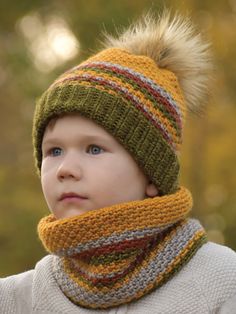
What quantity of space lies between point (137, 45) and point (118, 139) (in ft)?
1.61

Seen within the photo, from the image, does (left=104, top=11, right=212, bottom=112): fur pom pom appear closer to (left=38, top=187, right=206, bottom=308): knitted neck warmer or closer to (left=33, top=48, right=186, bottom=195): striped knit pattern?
(left=33, top=48, right=186, bottom=195): striped knit pattern

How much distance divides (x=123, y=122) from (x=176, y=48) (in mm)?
478

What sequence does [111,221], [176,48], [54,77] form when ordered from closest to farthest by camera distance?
[111,221]
[176,48]
[54,77]

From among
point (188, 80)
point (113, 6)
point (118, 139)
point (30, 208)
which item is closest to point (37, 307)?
point (118, 139)

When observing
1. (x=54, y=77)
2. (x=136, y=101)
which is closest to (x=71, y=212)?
(x=136, y=101)

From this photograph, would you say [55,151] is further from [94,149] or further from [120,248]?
[120,248]

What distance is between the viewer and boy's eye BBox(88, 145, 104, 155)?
284 centimetres

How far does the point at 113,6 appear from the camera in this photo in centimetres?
859

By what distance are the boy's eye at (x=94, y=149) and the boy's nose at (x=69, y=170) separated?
67 millimetres

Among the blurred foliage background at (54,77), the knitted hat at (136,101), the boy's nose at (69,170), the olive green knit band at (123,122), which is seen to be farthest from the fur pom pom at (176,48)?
the blurred foliage background at (54,77)

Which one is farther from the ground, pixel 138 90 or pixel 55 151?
pixel 138 90

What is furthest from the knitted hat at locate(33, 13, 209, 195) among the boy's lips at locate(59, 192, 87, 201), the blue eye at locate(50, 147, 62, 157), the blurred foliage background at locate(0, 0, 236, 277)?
the blurred foliage background at locate(0, 0, 236, 277)

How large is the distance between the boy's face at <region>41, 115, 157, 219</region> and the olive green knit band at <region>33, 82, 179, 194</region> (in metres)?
0.03

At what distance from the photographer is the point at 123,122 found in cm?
288
